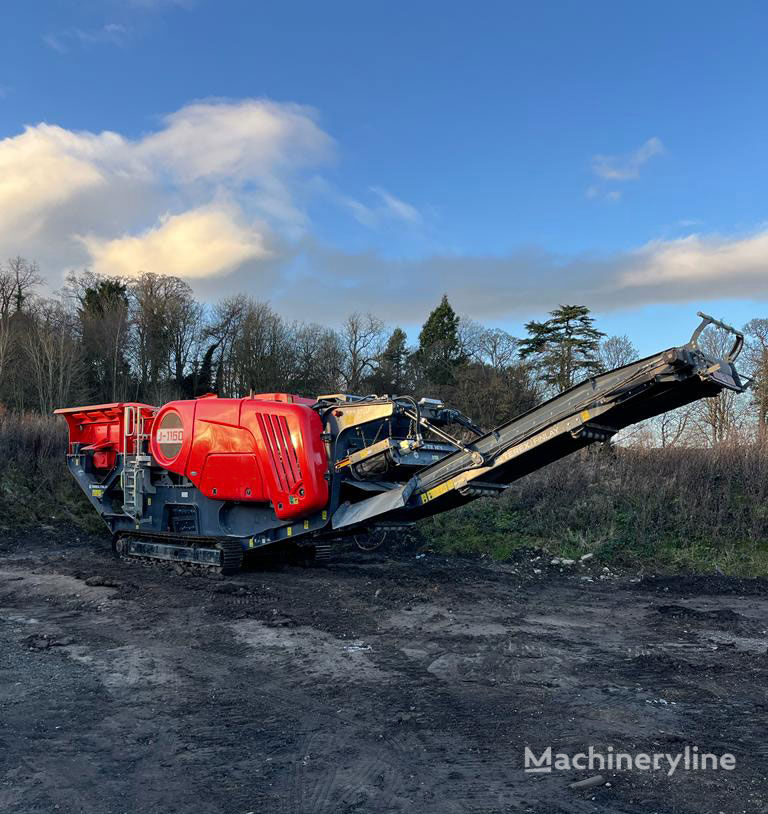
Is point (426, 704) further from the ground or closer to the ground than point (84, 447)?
closer to the ground

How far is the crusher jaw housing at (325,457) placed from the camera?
25.1ft

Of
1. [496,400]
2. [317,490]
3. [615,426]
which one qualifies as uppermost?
[496,400]

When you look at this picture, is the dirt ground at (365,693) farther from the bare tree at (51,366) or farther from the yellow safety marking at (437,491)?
the bare tree at (51,366)

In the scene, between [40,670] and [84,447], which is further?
[84,447]

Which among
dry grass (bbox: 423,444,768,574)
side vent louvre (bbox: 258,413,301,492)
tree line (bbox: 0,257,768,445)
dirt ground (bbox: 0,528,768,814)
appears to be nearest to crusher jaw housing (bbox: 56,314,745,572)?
side vent louvre (bbox: 258,413,301,492)

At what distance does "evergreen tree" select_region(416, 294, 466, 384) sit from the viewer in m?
38.5

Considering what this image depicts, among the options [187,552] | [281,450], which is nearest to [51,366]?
[187,552]

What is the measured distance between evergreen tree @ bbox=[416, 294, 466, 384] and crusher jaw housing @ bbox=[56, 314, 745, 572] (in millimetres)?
26749

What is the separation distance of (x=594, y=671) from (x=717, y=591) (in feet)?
15.7

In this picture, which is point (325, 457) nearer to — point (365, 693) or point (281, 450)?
point (281, 450)

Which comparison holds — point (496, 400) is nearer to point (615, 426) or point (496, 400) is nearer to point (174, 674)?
point (615, 426)

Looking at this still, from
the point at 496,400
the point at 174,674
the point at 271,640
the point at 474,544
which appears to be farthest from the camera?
the point at 496,400

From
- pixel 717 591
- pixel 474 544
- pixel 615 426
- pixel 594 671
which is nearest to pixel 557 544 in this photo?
pixel 474 544

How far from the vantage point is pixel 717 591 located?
32.8 feet
